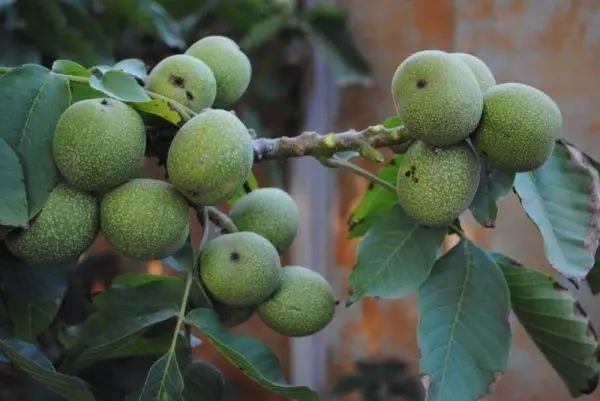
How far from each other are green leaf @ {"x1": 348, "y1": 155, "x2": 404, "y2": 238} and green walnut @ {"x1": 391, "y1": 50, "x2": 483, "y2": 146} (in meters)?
0.13

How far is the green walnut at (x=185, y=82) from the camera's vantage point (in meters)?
0.59

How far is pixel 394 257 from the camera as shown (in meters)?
0.65

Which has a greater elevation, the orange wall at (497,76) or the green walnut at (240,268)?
the green walnut at (240,268)

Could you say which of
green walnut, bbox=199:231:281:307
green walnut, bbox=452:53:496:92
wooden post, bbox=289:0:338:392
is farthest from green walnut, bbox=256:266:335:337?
wooden post, bbox=289:0:338:392

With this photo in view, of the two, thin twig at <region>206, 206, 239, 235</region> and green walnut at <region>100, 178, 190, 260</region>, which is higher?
green walnut at <region>100, 178, 190, 260</region>

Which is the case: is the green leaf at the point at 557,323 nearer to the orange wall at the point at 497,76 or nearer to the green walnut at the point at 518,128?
the green walnut at the point at 518,128

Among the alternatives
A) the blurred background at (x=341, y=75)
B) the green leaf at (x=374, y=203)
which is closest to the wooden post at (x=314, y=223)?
the blurred background at (x=341, y=75)

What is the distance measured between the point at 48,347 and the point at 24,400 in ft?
0.20

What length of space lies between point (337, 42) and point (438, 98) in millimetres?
1128

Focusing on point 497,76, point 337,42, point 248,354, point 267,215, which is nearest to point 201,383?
point 248,354

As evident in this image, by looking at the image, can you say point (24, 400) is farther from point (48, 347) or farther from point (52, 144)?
point (52, 144)

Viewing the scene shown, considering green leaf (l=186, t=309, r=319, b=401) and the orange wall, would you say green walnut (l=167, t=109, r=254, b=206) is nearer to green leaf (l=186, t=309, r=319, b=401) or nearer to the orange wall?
green leaf (l=186, t=309, r=319, b=401)

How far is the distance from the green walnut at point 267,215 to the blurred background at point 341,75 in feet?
1.34

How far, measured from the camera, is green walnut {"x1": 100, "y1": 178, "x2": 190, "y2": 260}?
54 cm
